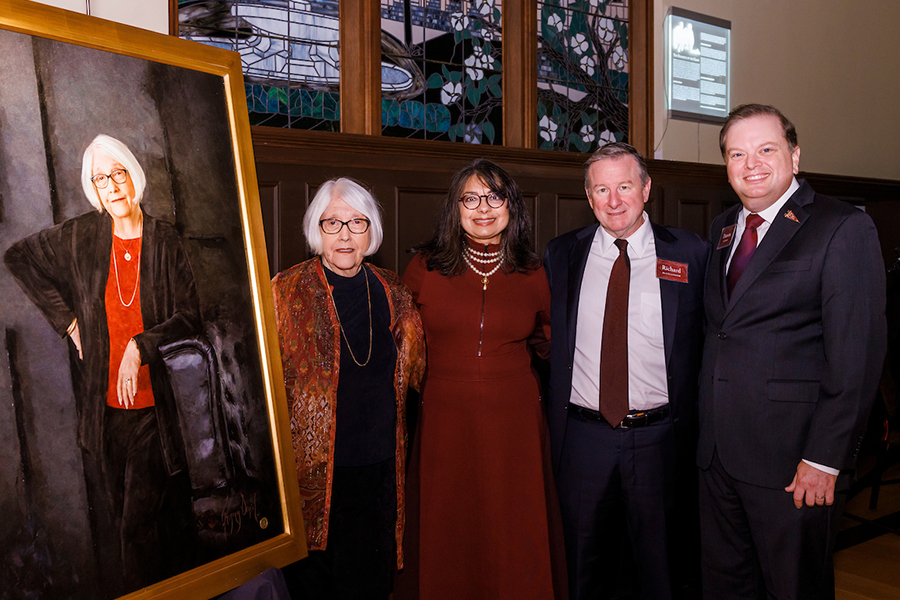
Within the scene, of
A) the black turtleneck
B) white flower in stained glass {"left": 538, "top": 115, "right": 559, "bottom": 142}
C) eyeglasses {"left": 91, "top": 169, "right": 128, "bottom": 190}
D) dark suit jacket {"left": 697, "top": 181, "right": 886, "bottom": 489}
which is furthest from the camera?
white flower in stained glass {"left": 538, "top": 115, "right": 559, "bottom": 142}

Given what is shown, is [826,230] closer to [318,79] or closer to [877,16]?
[318,79]

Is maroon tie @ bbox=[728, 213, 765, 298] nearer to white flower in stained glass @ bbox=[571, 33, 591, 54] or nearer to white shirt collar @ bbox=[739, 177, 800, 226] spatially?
white shirt collar @ bbox=[739, 177, 800, 226]

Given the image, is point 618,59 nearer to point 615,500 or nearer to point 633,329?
point 633,329

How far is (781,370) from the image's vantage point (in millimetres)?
1882

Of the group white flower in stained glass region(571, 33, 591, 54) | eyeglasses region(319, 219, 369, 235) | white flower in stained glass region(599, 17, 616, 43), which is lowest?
eyeglasses region(319, 219, 369, 235)

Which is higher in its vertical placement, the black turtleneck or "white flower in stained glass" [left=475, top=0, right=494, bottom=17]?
"white flower in stained glass" [left=475, top=0, right=494, bottom=17]

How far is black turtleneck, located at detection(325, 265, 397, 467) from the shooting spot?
2035 millimetres

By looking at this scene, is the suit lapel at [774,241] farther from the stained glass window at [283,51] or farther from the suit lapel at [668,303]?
the stained glass window at [283,51]

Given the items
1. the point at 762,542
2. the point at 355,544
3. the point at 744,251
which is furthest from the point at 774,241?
the point at 355,544

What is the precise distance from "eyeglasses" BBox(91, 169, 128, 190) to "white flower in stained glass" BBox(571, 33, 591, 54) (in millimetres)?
3843

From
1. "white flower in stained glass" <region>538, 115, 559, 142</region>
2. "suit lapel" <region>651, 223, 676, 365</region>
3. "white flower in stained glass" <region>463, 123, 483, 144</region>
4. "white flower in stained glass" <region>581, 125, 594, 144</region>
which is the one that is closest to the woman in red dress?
"suit lapel" <region>651, 223, 676, 365</region>

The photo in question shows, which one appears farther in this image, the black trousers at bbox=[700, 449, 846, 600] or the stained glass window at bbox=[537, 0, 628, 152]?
the stained glass window at bbox=[537, 0, 628, 152]

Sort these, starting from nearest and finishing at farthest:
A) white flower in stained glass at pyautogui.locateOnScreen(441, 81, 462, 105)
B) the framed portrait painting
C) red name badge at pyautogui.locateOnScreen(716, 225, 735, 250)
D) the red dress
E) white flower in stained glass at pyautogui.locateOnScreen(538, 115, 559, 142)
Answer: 1. the framed portrait painting
2. red name badge at pyautogui.locateOnScreen(716, 225, 735, 250)
3. the red dress
4. white flower in stained glass at pyautogui.locateOnScreen(441, 81, 462, 105)
5. white flower in stained glass at pyautogui.locateOnScreen(538, 115, 559, 142)

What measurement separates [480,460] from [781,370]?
1007 mm
